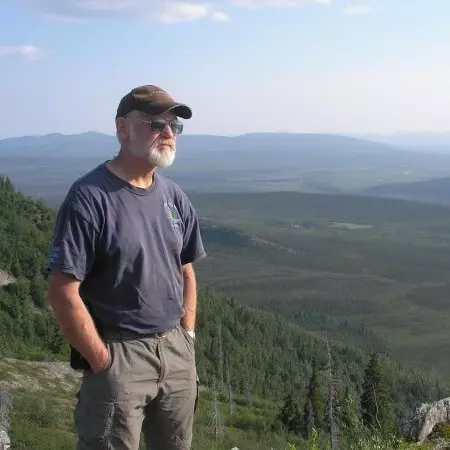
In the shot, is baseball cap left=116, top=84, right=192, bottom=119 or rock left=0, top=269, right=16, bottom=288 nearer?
baseball cap left=116, top=84, right=192, bottom=119

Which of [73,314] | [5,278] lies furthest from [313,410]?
[73,314]

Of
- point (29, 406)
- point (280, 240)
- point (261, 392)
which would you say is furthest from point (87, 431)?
point (280, 240)

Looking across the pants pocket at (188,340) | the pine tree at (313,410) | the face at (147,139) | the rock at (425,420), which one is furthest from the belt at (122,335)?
the pine tree at (313,410)

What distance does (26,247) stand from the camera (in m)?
53.4

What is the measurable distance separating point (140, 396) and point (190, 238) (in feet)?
3.90

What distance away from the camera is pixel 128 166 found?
13.7ft

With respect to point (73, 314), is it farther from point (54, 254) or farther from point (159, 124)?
point (159, 124)

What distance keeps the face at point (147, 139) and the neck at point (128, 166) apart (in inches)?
1.4

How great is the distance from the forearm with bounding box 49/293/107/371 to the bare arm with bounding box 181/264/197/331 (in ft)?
2.82

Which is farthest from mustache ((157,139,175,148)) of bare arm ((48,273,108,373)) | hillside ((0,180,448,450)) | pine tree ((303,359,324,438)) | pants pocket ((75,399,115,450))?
pine tree ((303,359,324,438))

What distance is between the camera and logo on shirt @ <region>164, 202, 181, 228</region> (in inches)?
170

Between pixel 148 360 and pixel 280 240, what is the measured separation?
187m

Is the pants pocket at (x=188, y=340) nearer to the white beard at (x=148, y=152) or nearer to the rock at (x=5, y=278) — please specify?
the white beard at (x=148, y=152)

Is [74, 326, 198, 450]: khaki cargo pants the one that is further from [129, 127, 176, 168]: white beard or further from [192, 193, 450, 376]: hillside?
[192, 193, 450, 376]: hillside
